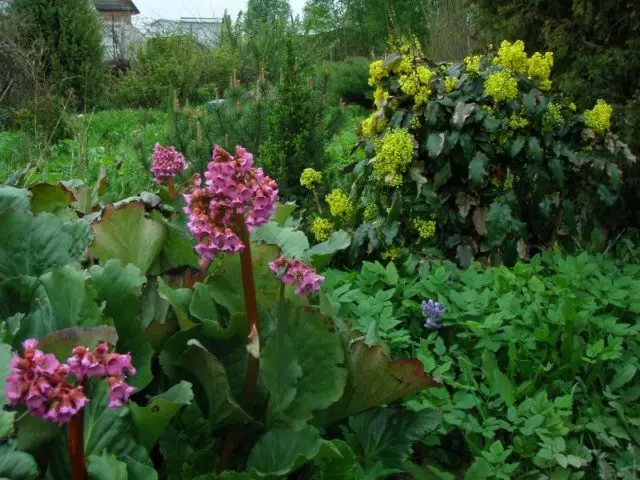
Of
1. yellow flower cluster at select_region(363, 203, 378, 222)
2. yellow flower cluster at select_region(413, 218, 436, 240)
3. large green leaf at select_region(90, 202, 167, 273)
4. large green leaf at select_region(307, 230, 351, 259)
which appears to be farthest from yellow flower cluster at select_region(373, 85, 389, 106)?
large green leaf at select_region(90, 202, 167, 273)

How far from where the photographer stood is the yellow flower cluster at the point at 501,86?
10.5 feet

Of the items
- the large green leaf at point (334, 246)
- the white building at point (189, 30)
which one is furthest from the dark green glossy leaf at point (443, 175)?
the white building at point (189, 30)

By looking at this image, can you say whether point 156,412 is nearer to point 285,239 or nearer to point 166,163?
point 285,239

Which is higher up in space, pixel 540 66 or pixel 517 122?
pixel 540 66

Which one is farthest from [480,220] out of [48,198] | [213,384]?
[213,384]

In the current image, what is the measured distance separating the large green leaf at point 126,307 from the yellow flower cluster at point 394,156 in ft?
6.08

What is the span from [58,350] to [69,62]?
1313cm

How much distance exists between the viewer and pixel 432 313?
2.37 metres

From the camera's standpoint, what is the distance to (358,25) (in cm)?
2762

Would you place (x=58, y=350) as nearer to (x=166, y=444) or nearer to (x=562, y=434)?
(x=166, y=444)

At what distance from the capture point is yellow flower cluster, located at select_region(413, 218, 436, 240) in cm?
317

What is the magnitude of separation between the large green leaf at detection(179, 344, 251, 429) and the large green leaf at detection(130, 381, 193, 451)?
4.0 inches

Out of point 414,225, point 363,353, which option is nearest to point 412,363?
point 363,353

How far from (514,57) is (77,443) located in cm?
290
